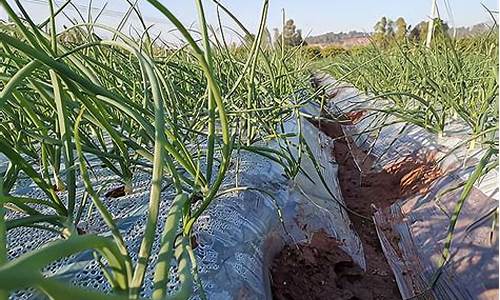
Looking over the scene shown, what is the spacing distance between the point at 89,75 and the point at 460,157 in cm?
115

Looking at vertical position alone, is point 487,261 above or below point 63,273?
below

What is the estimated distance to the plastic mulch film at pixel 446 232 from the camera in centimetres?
82

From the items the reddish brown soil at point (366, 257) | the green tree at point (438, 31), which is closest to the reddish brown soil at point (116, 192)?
the reddish brown soil at point (366, 257)

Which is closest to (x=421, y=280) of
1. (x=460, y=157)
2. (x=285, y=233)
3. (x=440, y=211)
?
(x=440, y=211)

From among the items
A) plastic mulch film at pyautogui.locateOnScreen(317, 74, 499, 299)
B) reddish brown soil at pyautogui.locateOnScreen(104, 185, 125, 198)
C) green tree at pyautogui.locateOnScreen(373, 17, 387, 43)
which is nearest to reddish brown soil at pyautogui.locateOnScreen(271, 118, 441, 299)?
plastic mulch film at pyautogui.locateOnScreen(317, 74, 499, 299)

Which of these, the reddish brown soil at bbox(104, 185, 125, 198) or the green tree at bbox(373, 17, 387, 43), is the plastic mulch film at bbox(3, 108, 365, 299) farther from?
the green tree at bbox(373, 17, 387, 43)

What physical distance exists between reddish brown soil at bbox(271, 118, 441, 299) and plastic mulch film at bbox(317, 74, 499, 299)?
38mm

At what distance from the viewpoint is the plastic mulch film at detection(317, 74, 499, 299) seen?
825 mm

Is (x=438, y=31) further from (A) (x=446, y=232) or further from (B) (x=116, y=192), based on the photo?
(B) (x=116, y=192)

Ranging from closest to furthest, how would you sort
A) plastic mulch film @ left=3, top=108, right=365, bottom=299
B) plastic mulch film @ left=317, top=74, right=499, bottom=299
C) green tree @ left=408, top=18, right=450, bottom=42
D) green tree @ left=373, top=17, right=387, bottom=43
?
plastic mulch film @ left=3, top=108, right=365, bottom=299, plastic mulch film @ left=317, top=74, right=499, bottom=299, green tree @ left=408, top=18, right=450, bottom=42, green tree @ left=373, top=17, right=387, bottom=43

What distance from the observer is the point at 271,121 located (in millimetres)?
1136

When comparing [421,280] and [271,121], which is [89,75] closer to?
[271,121]

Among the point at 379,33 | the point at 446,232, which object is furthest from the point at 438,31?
the point at 379,33

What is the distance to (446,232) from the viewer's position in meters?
1.05
